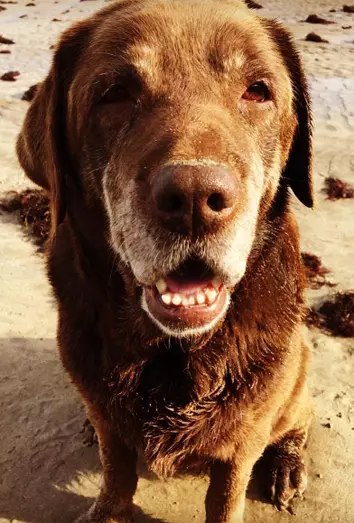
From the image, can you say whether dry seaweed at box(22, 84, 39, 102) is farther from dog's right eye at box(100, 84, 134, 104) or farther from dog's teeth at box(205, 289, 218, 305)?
dog's teeth at box(205, 289, 218, 305)

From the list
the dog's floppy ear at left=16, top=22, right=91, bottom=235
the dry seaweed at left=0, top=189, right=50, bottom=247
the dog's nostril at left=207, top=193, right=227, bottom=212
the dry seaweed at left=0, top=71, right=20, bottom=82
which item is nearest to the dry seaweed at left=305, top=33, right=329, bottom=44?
the dry seaweed at left=0, top=71, right=20, bottom=82

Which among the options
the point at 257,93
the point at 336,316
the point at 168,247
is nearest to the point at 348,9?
the point at 336,316

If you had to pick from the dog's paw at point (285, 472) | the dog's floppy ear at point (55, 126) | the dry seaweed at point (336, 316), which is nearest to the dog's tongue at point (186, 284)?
the dog's floppy ear at point (55, 126)

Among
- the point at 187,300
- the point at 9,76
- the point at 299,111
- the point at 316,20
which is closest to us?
the point at 187,300

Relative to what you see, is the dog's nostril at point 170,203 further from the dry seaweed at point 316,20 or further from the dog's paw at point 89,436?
the dry seaweed at point 316,20

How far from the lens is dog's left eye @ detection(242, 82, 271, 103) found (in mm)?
2242

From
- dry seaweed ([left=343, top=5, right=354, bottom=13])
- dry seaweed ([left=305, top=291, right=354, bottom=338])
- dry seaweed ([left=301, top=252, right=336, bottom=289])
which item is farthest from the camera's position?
dry seaweed ([left=343, top=5, right=354, bottom=13])

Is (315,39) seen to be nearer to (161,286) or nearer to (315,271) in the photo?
(315,271)

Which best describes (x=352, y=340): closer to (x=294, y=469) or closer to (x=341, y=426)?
(x=341, y=426)

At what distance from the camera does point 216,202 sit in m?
1.69

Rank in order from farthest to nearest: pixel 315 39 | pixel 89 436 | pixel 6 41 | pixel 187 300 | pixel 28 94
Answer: pixel 6 41 → pixel 315 39 → pixel 28 94 → pixel 89 436 → pixel 187 300

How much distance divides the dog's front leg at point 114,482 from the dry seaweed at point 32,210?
10.1 feet

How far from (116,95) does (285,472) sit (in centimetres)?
234

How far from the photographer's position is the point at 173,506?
10.3 feet
